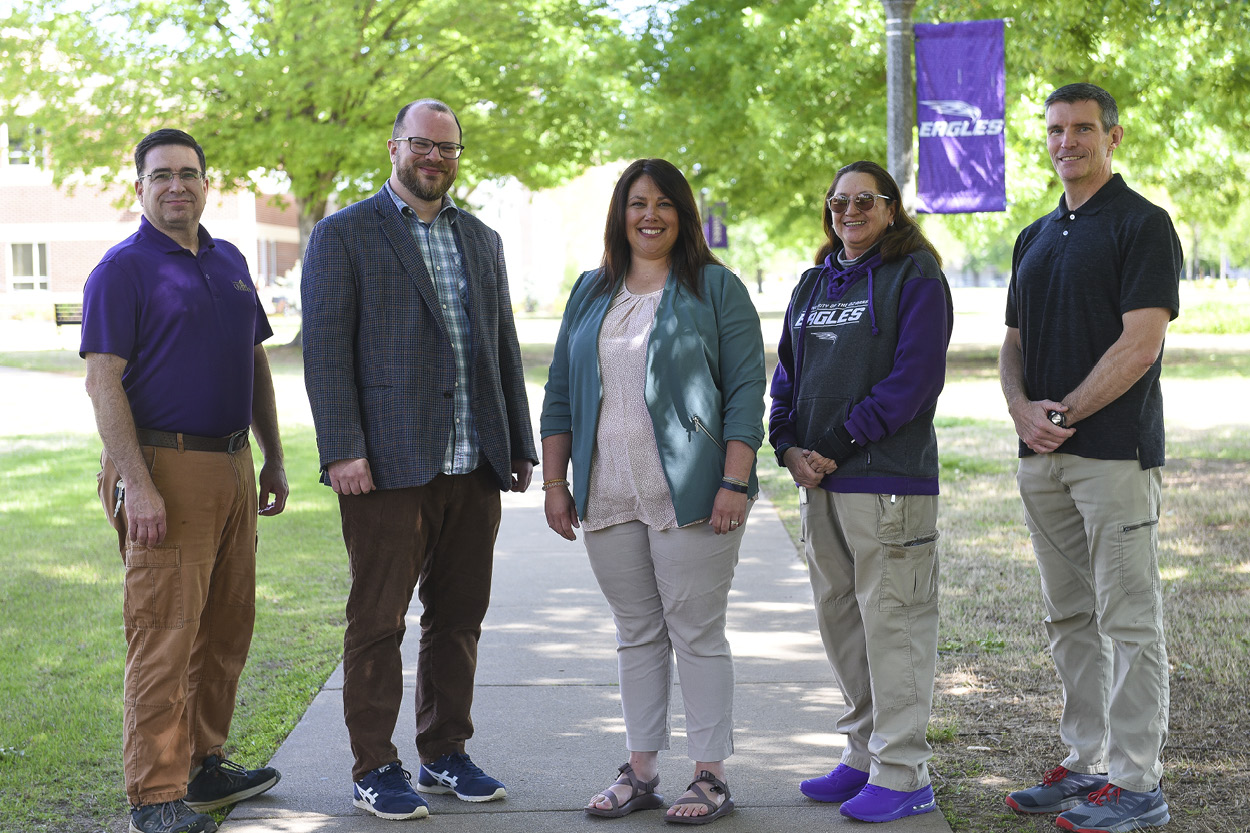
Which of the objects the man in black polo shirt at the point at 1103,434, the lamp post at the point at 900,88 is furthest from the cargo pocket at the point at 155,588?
the lamp post at the point at 900,88

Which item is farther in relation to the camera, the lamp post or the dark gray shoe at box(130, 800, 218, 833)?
the lamp post

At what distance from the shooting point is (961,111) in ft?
30.5

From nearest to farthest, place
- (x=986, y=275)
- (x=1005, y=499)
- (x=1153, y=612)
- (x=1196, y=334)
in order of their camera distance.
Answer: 1. (x=1153, y=612)
2. (x=1005, y=499)
3. (x=1196, y=334)
4. (x=986, y=275)

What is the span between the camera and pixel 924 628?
4.11 m

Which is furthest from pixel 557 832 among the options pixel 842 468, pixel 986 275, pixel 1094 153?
pixel 986 275

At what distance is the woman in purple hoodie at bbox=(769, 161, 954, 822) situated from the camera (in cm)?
399

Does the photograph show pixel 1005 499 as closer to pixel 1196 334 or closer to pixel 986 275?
pixel 1196 334

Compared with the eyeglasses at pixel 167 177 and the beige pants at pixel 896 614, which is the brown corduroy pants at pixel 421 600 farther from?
the beige pants at pixel 896 614

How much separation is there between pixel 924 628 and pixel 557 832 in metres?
1.38

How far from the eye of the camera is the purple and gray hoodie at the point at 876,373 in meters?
3.96

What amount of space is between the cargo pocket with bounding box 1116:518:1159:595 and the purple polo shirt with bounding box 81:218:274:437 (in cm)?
292

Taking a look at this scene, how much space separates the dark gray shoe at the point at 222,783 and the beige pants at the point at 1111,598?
2.81 m

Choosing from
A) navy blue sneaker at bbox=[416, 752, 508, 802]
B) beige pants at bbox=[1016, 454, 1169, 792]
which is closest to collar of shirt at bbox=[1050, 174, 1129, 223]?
beige pants at bbox=[1016, 454, 1169, 792]

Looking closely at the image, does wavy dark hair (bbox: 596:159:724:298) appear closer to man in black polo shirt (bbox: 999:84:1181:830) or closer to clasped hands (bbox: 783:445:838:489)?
clasped hands (bbox: 783:445:838:489)
